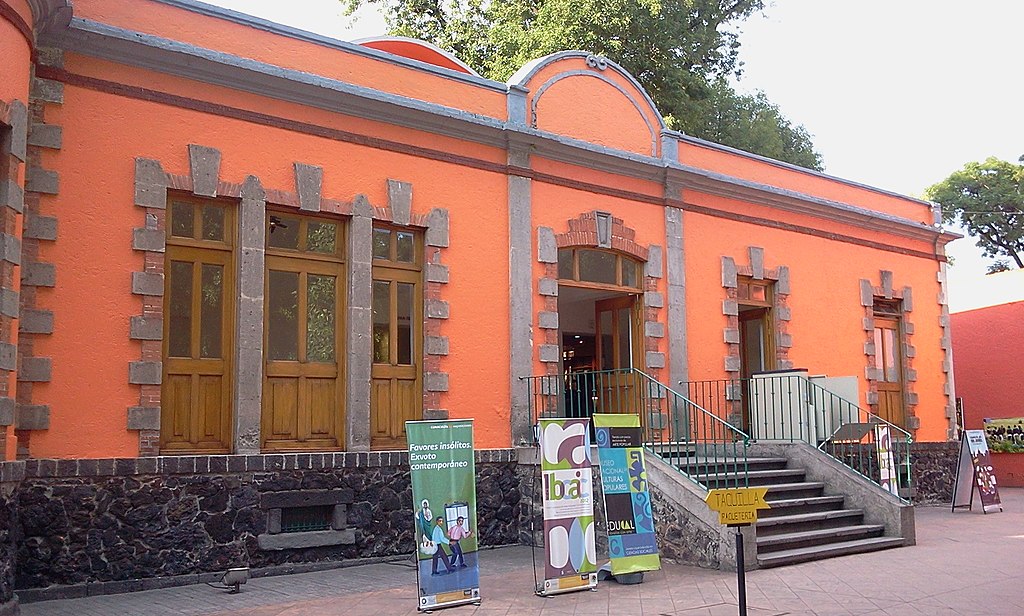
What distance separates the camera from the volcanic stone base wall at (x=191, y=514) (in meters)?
8.21

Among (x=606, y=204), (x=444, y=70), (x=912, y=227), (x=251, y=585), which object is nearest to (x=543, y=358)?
(x=606, y=204)

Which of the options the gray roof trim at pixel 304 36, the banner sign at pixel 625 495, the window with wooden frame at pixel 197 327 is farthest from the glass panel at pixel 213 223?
the banner sign at pixel 625 495

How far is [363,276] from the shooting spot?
10.4m

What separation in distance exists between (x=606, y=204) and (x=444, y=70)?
Result: 2899 mm

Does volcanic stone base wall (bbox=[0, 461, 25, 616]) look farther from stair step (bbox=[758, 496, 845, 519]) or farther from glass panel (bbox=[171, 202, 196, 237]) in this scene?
stair step (bbox=[758, 496, 845, 519])

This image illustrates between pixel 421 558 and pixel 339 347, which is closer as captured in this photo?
pixel 421 558

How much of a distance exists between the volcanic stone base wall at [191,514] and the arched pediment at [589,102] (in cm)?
497

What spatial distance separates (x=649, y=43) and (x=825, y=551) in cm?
1367

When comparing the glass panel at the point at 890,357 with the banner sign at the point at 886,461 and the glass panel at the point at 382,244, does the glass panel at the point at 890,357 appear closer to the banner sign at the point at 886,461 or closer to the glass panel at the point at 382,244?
the banner sign at the point at 886,461

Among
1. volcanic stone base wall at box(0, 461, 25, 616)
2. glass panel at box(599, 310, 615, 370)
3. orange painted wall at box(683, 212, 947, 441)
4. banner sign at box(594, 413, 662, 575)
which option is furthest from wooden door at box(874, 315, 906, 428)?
volcanic stone base wall at box(0, 461, 25, 616)

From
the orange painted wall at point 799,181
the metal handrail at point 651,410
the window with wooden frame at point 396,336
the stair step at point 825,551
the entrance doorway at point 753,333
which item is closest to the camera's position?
the stair step at point 825,551

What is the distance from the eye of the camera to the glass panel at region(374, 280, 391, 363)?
10.6m

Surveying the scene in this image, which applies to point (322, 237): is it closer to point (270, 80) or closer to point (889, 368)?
point (270, 80)

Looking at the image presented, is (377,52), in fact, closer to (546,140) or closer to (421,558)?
(546,140)
